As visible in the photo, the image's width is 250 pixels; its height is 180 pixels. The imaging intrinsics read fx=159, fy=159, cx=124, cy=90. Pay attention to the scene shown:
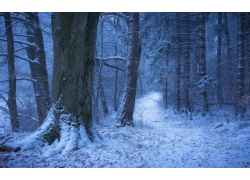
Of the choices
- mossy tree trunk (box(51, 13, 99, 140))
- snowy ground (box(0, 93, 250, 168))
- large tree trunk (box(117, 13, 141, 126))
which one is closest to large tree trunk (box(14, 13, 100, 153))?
mossy tree trunk (box(51, 13, 99, 140))

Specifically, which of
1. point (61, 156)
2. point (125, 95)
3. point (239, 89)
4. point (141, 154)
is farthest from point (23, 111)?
point (239, 89)

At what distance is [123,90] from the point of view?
24.5 ft

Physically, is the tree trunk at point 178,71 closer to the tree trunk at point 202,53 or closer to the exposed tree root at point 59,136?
the tree trunk at point 202,53

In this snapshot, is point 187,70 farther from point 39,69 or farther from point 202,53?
point 39,69

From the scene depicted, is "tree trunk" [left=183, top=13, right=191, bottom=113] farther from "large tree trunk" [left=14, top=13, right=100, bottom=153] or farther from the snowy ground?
"large tree trunk" [left=14, top=13, right=100, bottom=153]

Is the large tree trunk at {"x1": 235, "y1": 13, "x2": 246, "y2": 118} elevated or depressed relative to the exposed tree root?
elevated

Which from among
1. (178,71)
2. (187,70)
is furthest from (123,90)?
(178,71)

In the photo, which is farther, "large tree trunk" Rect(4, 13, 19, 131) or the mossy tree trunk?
"large tree trunk" Rect(4, 13, 19, 131)

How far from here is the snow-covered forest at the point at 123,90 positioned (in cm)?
374

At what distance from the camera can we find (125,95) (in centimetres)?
720

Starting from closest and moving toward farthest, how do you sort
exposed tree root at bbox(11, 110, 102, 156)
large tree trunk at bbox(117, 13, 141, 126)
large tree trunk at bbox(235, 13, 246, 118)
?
exposed tree root at bbox(11, 110, 102, 156)
large tree trunk at bbox(235, 13, 246, 118)
large tree trunk at bbox(117, 13, 141, 126)

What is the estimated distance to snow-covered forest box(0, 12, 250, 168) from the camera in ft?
12.3
